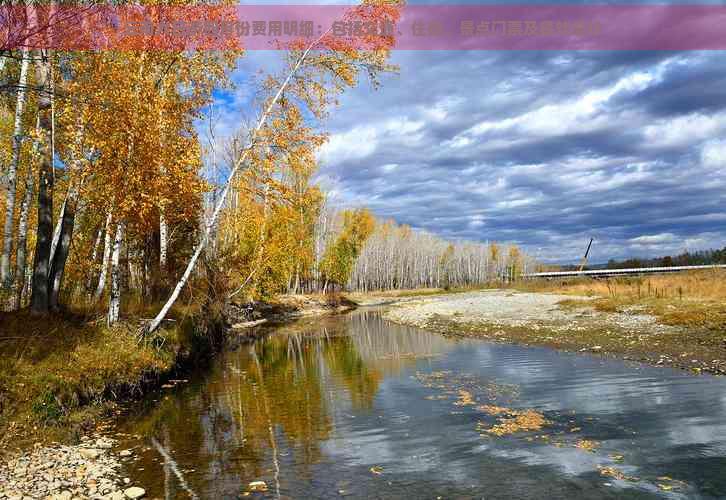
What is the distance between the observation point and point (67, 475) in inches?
357

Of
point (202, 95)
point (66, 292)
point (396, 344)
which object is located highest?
point (202, 95)

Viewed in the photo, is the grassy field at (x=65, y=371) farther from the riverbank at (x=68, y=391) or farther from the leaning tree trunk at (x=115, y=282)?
the leaning tree trunk at (x=115, y=282)

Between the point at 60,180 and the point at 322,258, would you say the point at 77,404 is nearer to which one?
the point at 60,180

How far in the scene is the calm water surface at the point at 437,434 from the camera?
868cm

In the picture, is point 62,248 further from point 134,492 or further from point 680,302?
point 680,302

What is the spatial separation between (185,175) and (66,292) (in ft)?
23.5

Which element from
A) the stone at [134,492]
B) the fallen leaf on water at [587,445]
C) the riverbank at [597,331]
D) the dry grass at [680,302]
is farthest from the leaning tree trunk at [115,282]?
the dry grass at [680,302]

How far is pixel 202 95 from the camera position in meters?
22.0

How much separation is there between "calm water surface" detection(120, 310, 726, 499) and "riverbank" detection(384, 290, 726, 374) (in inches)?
86.9

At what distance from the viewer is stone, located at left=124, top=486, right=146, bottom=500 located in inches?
329

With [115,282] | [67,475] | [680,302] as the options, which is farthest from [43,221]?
[680,302]

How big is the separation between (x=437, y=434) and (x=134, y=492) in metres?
6.46

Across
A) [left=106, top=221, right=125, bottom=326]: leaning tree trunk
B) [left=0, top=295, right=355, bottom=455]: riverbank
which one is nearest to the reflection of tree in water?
[left=0, top=295, right=355, bottom=455]: riverbank

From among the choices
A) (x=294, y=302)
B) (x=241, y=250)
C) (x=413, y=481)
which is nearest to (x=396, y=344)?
(x=241, y=250)
